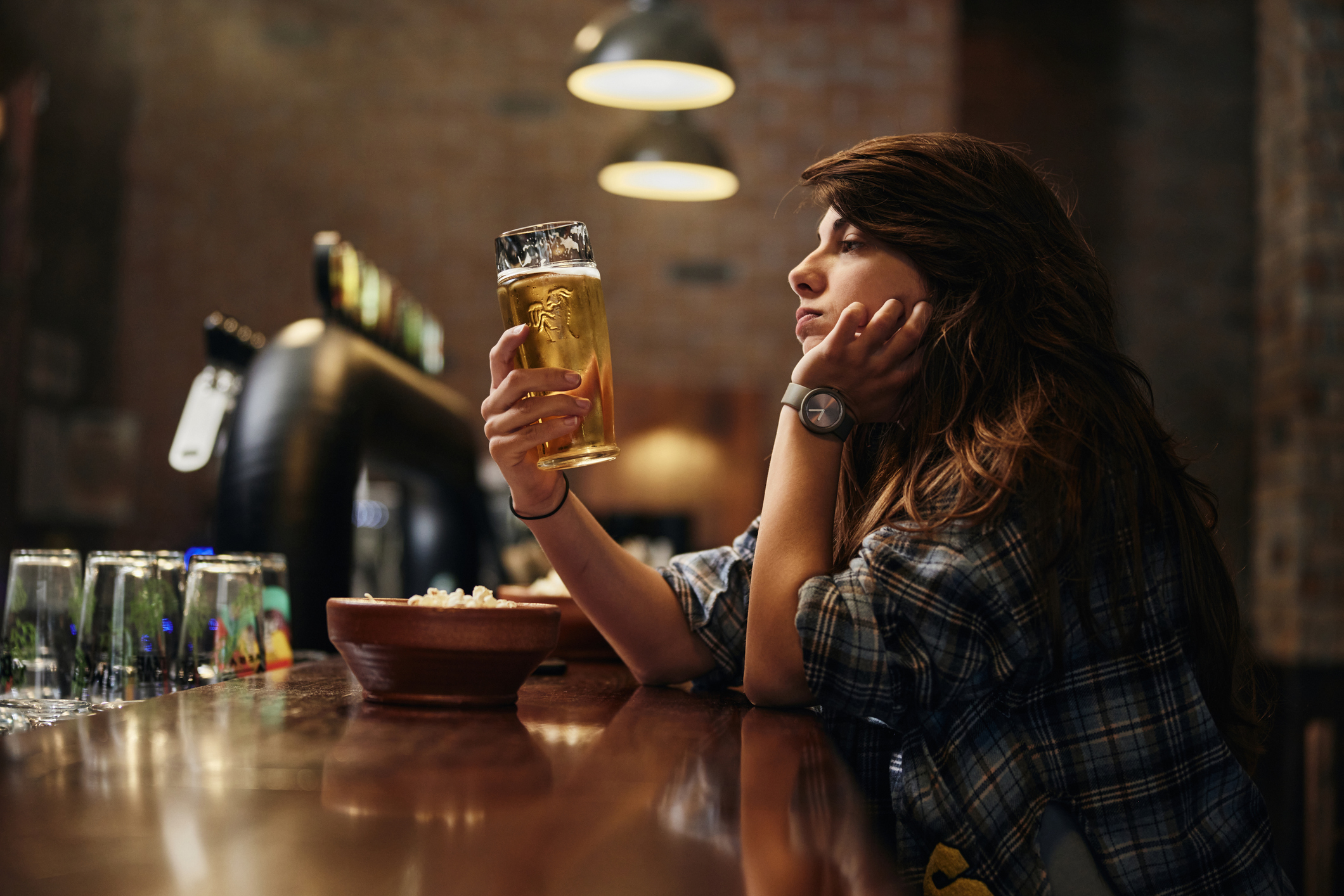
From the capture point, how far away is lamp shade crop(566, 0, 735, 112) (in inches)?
112

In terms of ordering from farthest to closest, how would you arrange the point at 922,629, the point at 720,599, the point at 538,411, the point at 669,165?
the point at 669,165
the point at 720,599
the point at 538,411
the point at 922,629

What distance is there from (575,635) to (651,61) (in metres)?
1.80

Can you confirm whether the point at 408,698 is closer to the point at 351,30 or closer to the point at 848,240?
the point at 848,240

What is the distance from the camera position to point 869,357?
1084 millimetres

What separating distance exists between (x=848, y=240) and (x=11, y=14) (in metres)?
4.30

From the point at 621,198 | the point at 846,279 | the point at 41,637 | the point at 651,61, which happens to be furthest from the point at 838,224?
the point at 621,198

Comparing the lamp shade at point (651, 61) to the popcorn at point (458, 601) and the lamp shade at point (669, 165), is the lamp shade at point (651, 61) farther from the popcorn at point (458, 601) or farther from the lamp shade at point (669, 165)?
the popcorn at point (458, 601)

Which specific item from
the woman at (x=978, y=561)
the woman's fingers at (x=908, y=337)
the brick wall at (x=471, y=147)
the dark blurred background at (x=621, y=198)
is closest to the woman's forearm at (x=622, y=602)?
the woman at (x=978, y=561)

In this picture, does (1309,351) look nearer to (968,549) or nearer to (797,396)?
(797,396)

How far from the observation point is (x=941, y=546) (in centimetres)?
89

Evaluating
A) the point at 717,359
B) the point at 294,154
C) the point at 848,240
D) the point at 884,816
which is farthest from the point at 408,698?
the point at 294,154

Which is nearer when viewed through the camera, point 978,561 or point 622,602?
point 978,561

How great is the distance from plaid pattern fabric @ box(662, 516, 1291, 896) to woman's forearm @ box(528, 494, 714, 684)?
243mm

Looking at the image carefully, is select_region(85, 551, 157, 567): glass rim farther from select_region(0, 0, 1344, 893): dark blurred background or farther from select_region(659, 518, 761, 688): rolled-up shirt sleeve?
select_region(0, 0, 1344, 893): dark blurred background
